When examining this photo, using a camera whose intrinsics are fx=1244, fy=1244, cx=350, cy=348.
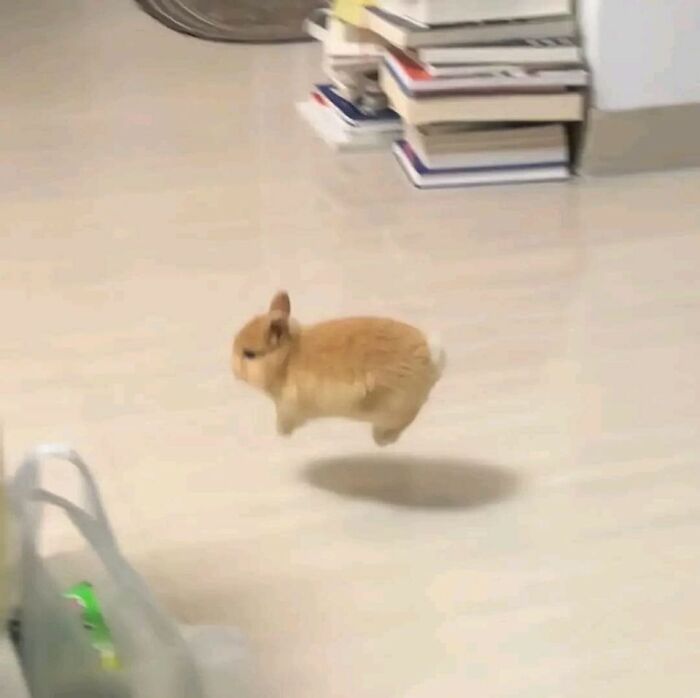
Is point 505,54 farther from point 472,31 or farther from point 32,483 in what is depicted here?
point 32,483

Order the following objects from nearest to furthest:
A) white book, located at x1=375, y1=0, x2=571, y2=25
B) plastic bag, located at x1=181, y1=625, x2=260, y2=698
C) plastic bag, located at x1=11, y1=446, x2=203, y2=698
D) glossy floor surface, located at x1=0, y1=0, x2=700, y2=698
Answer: plastic bag, located at x1=11, y1=446, x2=203, y2=698
plastic bag, located at x1=181, y1=625, x2=260, y2=698
glossy floor surface, located at x1=0, y1=0, x2=700, y2=698
white book, located at x1=375, y1=0, x2=571, y2=25

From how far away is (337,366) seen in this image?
1.01m

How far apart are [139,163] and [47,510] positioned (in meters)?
0.84

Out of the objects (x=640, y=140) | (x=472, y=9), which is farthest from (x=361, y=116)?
(x=640, y=140)

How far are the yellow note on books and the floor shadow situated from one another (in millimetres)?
837

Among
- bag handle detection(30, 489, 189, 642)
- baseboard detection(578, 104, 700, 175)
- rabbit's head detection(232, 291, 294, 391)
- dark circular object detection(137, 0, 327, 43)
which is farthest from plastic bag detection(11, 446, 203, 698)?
dark circular object detection(137, 0, 327, 43)

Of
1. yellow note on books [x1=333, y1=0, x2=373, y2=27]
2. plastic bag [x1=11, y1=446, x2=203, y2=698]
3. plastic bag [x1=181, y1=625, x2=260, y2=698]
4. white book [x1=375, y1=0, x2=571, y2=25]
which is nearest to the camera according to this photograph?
plastic bag [x1=11, y1=446, x2=203, y2=698]

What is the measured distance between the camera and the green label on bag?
30.1 inches

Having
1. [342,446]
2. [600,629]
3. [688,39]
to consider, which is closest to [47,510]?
[342,446]

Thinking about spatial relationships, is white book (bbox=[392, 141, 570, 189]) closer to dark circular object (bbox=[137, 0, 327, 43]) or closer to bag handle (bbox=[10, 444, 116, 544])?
dark circular object (bbox=[137, 0, 327, 43])

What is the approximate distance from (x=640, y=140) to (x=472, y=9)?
302 mm

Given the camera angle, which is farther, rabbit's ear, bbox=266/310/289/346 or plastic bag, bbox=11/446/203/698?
rabbit's ear, bbox=266/310/289/346

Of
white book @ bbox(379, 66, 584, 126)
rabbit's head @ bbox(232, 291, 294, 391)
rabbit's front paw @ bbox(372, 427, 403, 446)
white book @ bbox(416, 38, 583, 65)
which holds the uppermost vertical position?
white book @ bbox(416, 38, 583, 65)

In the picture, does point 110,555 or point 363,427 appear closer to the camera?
point 110,555
